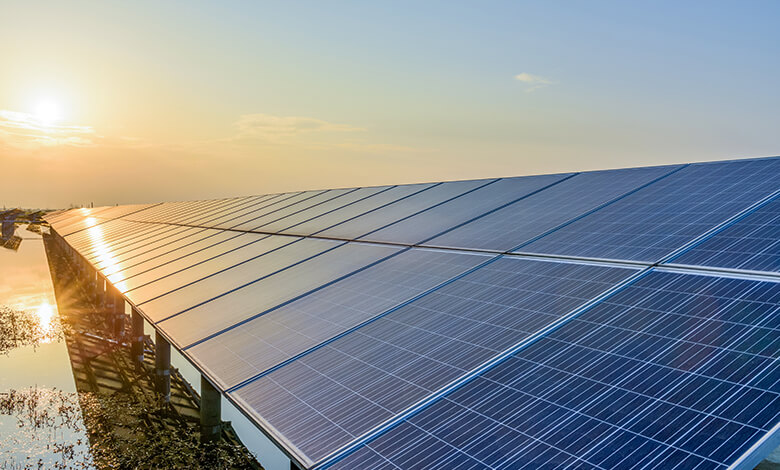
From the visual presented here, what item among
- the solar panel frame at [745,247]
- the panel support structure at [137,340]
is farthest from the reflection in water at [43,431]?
the solar panel frame at [745,247]

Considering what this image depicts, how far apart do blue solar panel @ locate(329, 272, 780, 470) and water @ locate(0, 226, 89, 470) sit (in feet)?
34.6

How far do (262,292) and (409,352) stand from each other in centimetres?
532

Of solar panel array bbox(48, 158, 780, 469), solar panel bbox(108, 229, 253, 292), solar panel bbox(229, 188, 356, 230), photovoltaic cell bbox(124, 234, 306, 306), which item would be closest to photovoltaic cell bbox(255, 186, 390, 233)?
solar panel bbox(229, 188, 356, 230)

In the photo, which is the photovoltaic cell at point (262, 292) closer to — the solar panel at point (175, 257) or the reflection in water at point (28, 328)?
the solar panel at point (175, 257)

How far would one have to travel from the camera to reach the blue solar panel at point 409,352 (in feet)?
19.5

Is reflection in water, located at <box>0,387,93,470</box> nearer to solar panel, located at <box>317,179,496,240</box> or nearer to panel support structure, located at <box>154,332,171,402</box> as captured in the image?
panel support structure, located at <box>154,332,171,402</box>

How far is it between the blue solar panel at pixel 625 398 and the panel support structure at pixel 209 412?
7.63 m

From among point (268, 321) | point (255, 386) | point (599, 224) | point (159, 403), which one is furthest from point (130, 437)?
point (599, 224)

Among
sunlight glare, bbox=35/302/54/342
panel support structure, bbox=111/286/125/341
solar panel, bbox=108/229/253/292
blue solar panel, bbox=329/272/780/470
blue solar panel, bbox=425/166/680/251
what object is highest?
blue solar panel, bbox=425/166/680/251

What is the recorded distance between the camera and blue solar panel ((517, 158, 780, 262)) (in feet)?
28.3

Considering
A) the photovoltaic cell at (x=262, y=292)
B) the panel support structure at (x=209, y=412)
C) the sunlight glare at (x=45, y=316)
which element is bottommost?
the sunlight glare at (x=45, y=316)

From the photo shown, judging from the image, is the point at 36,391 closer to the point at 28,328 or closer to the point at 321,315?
the point at 28,328

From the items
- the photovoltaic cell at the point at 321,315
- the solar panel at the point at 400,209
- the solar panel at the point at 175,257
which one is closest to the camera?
the photovoltaic cell at the point at 321,315

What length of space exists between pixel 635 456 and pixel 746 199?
7150 millimetres
